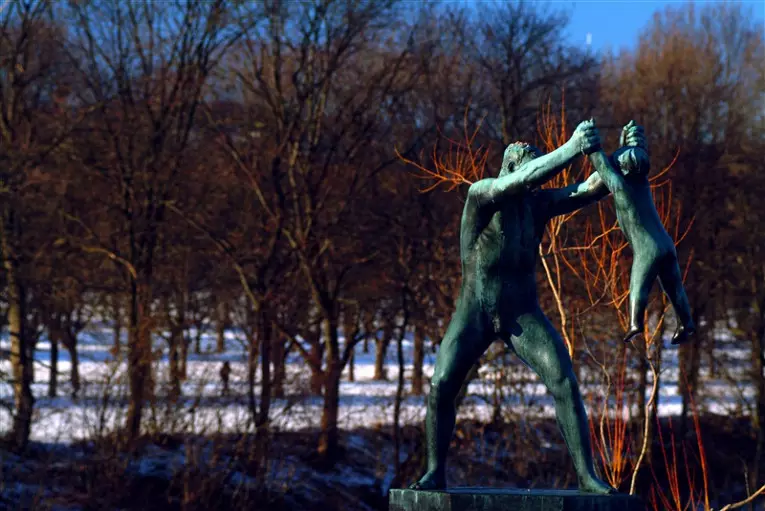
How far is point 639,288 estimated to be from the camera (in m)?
5.23

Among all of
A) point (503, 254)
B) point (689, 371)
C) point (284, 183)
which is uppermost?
point (284, 183)

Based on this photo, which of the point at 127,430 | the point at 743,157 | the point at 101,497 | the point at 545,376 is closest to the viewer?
the point at 545,376

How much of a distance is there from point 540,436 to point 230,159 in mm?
8782

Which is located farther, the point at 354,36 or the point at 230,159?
the point at 230,159

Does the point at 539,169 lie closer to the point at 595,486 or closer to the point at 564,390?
the point at 564,390

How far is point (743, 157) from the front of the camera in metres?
26.1

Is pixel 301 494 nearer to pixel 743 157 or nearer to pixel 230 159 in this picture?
pixel 230 159

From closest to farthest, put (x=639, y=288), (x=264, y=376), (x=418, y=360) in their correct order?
(x=639, y=288) < (x=264, y=376) < (x=418, y=360)

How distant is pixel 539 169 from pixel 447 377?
3.97ft

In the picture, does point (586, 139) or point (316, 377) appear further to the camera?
point (316, 377)

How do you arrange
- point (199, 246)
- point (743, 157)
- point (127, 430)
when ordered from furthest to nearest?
point (743, 157) → point (199, 246) → point (127, 430)

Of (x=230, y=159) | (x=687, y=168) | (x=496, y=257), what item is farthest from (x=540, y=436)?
(x=496, y=257)

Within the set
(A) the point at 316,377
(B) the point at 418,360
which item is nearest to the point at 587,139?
(A) the point at 316,377

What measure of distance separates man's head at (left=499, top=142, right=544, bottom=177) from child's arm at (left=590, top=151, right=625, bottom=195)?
1.91 feet
